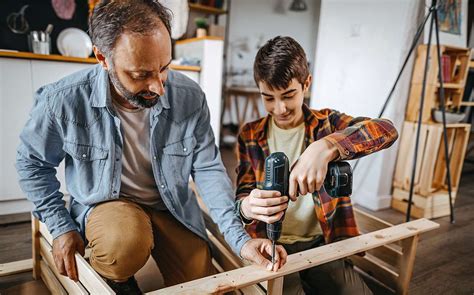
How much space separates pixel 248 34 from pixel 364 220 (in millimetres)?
3888

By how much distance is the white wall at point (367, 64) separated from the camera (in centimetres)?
221

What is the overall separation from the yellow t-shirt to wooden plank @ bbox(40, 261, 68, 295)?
2.47 feet

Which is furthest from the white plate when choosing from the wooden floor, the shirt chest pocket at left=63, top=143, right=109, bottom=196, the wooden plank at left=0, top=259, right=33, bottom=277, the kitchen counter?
the shirt chest pocket at left=63, top=143, right=109, bottom=196

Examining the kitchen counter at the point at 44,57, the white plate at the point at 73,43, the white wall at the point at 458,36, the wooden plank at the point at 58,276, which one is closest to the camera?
the wooden plank at the point at 58,276

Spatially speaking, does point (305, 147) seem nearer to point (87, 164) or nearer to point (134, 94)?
point (134, 94)

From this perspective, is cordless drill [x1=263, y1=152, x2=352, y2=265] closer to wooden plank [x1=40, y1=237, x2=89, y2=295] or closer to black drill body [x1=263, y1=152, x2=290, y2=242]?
black drill body [x1=263, y1=152, x2=290, y2=242]

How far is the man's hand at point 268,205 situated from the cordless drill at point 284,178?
0.01 m

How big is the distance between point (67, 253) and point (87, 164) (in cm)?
26

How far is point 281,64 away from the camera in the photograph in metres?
0.99

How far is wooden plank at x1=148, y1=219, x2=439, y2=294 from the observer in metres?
0.77

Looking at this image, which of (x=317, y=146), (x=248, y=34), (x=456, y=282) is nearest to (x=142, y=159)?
(x=317, y=146)

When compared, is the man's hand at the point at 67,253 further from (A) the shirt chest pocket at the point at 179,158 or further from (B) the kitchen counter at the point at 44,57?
(B) the kitchen counter at the point at 44,57

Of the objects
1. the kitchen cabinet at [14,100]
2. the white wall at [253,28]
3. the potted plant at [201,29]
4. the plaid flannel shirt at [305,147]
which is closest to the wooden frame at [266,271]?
the plaid flannel shirt at [305,147]

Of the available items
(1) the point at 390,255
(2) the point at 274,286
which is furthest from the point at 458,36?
(2) the point at 274,286
